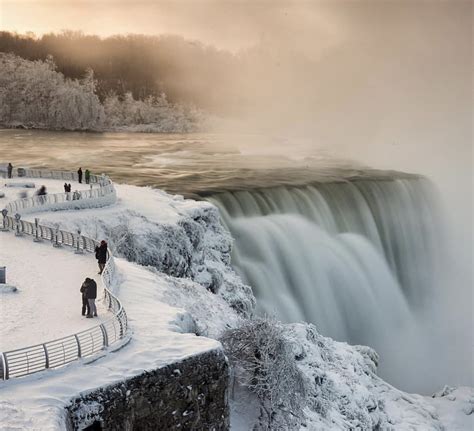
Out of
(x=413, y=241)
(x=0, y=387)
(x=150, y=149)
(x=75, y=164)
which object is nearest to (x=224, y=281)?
(x=0, y=387)

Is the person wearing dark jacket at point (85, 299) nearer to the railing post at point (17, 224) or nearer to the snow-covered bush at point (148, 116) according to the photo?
the railing post at point (17, 224)

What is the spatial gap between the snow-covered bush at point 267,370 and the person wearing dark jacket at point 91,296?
6392mm

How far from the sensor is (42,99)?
13162 cm

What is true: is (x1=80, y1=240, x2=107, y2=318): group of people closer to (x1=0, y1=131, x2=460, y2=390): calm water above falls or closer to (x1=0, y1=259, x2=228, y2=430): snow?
(x1=0, y1=259, x2=228, y2=430): snow

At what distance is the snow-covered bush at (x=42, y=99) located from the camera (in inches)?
5002

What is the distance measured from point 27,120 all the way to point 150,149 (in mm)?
42207

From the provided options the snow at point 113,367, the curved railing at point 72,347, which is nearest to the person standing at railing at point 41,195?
the curved railing at point 72,347

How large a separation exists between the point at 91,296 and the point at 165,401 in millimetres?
4991

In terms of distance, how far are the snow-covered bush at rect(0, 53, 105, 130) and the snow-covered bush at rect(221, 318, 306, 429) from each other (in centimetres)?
10846

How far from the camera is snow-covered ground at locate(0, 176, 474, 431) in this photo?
16.3m

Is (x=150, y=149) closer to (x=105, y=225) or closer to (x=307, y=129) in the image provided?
(x=105, y=225)

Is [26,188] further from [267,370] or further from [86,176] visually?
[267,370]

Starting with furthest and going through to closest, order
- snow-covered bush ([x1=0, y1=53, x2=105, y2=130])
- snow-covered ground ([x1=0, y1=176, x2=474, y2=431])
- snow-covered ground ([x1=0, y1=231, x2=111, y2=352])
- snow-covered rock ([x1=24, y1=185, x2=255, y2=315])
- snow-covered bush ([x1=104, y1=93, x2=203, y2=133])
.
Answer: snow-covered bush ([x1=104, y1=93, x2=203, y2=133])
snow-covered bush ([x1=0, y1=53, x2=105, y2=130])
snow-covered rock ([x1=24, y1=185, x2=255, y2=315])
snow-covered ground ([x1=0, y1=231, x2=111, y2=352])
snow-covered ground ([x1=0, y1=176, x2=474, y2=431])

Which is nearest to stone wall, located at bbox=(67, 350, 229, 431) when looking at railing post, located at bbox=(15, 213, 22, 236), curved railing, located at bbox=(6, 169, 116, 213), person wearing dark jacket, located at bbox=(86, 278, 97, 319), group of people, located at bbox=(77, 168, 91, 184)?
person wearing dark jacket, located at bbox=(86, 278, 97, 319)
